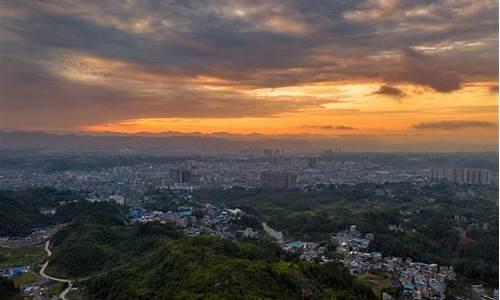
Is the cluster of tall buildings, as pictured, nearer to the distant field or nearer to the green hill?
the green hill

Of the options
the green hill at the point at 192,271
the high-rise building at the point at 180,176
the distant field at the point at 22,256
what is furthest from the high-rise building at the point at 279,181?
the distant field at the point at 22,256

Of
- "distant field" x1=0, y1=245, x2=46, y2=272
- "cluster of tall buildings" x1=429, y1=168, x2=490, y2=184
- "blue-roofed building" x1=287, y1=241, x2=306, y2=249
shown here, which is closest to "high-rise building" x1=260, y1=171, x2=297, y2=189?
"cluster of tall buildings" x1=429, y1=168, x2=490, y2=184

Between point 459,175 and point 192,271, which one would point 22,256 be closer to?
point 192,271

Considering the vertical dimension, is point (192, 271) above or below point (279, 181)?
above

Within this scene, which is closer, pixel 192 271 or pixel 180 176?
pixel 192 271

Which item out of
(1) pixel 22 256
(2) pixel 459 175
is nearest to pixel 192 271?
(1) pixel 22 256

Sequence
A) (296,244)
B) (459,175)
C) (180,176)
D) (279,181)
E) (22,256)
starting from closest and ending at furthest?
(22,256), (296,244), (279,181), (459,175), (180,176)

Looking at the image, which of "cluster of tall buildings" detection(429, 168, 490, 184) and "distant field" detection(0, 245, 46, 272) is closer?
"distant field" detection(0, 245, 46, 272)
